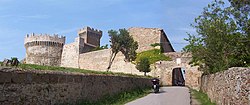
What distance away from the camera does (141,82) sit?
59.7 feet

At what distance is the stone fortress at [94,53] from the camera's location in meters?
30.8

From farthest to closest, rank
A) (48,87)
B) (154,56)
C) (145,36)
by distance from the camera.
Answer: (145,36), (154,56), (48,87)

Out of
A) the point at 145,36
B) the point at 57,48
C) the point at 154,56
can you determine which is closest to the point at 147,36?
the point at 145,36

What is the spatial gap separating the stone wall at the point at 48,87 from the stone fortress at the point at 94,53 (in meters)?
17.6

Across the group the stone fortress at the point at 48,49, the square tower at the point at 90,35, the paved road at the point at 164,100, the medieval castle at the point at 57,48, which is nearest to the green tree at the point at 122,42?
the medieval castle at the point at 57,48

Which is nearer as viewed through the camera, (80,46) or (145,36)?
(145,36)

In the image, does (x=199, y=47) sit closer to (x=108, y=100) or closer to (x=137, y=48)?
(x=108, y=100)

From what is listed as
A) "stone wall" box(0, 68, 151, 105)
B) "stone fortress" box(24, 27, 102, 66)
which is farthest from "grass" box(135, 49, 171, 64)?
"stone wall" box(0, 68, 151, 105)

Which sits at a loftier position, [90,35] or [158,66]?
[90,35]

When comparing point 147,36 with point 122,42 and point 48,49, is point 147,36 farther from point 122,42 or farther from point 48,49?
point 48,49

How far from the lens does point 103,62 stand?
38.8 metres

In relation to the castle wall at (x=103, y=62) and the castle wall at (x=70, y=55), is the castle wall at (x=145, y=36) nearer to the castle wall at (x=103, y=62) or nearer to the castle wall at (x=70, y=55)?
the castle wall at (x=103, y=62)

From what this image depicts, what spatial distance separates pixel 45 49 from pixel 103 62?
13982 mm

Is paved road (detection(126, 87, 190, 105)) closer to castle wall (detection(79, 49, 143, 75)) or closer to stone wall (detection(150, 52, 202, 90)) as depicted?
stone wall (detection(150, 52, 202, 90))
